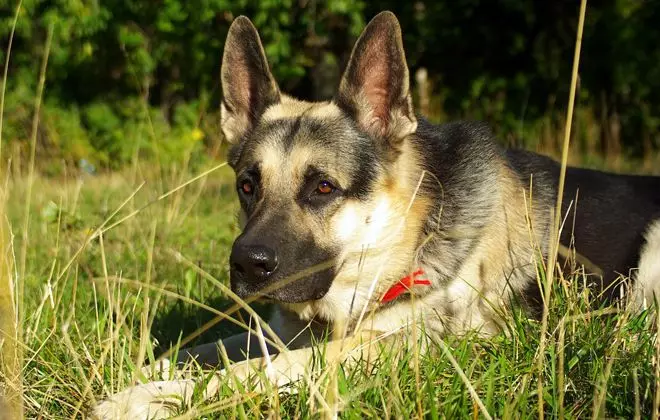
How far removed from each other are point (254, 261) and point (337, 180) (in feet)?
1.84

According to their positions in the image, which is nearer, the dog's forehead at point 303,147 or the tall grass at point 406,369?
the tall grass at point 406,369

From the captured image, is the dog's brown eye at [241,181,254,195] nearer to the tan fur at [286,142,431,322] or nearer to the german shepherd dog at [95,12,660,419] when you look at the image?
the german shepherd dog at [95,12,660,419]

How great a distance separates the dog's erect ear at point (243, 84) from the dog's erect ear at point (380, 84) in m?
0.37

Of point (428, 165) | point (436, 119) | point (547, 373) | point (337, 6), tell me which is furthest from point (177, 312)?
point (436, 119)

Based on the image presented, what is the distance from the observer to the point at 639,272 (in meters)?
3.78

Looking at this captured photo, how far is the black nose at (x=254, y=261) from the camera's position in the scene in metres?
3.04

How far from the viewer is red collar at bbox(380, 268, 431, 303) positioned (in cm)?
336

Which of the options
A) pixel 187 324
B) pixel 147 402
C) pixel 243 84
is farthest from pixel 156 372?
pixel 243 84

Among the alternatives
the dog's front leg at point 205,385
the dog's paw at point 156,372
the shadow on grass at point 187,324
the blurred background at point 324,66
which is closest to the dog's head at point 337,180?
the dog's front leg at point 205,385

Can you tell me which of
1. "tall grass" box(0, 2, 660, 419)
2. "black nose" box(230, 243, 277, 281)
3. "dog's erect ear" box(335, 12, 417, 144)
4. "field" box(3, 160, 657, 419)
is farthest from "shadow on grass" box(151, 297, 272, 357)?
"dog's erect ear" box(335, 12, 417, 144)

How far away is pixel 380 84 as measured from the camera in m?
3.50

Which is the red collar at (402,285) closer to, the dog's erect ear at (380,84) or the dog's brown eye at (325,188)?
the dog's brown eye at (325,188)

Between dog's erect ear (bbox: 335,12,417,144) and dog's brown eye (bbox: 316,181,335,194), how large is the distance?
1.15 ft

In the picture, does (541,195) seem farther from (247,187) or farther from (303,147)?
(247,187)
